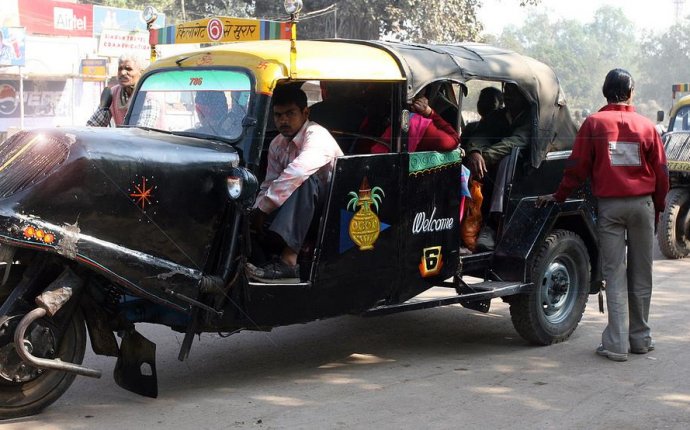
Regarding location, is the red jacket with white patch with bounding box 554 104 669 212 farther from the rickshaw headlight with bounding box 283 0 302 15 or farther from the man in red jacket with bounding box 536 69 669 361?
the rickshaw headlight with bounding box 283 0 302 15

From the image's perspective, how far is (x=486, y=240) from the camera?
6672 millimetres

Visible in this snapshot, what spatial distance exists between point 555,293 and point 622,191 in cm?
108

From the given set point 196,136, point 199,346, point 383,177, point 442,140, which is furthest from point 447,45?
point 199,346

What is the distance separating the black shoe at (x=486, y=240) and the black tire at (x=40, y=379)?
299cm

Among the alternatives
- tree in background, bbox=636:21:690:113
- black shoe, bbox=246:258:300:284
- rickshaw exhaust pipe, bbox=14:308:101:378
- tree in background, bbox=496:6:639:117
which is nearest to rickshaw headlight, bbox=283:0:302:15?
black shoe, bbox=246:258:300:284

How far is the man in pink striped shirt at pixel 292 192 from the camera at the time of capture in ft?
17.2

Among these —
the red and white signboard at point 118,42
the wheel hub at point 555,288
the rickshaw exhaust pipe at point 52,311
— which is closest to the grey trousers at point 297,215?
the rickshaw exhaust pipe at point 52,311

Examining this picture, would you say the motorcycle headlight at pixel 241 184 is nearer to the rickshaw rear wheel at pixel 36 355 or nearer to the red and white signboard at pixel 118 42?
the rickshaw rear wheel at pixel 36 355

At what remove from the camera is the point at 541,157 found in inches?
265

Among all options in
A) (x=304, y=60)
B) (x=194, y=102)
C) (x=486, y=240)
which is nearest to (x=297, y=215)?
(x=304, y=60)

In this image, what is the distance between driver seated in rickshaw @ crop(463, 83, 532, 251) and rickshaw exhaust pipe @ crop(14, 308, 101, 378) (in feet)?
10.3

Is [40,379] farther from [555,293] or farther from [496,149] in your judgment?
[555,293]

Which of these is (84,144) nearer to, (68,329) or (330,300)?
(68,329)

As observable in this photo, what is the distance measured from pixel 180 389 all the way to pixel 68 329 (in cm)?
95
